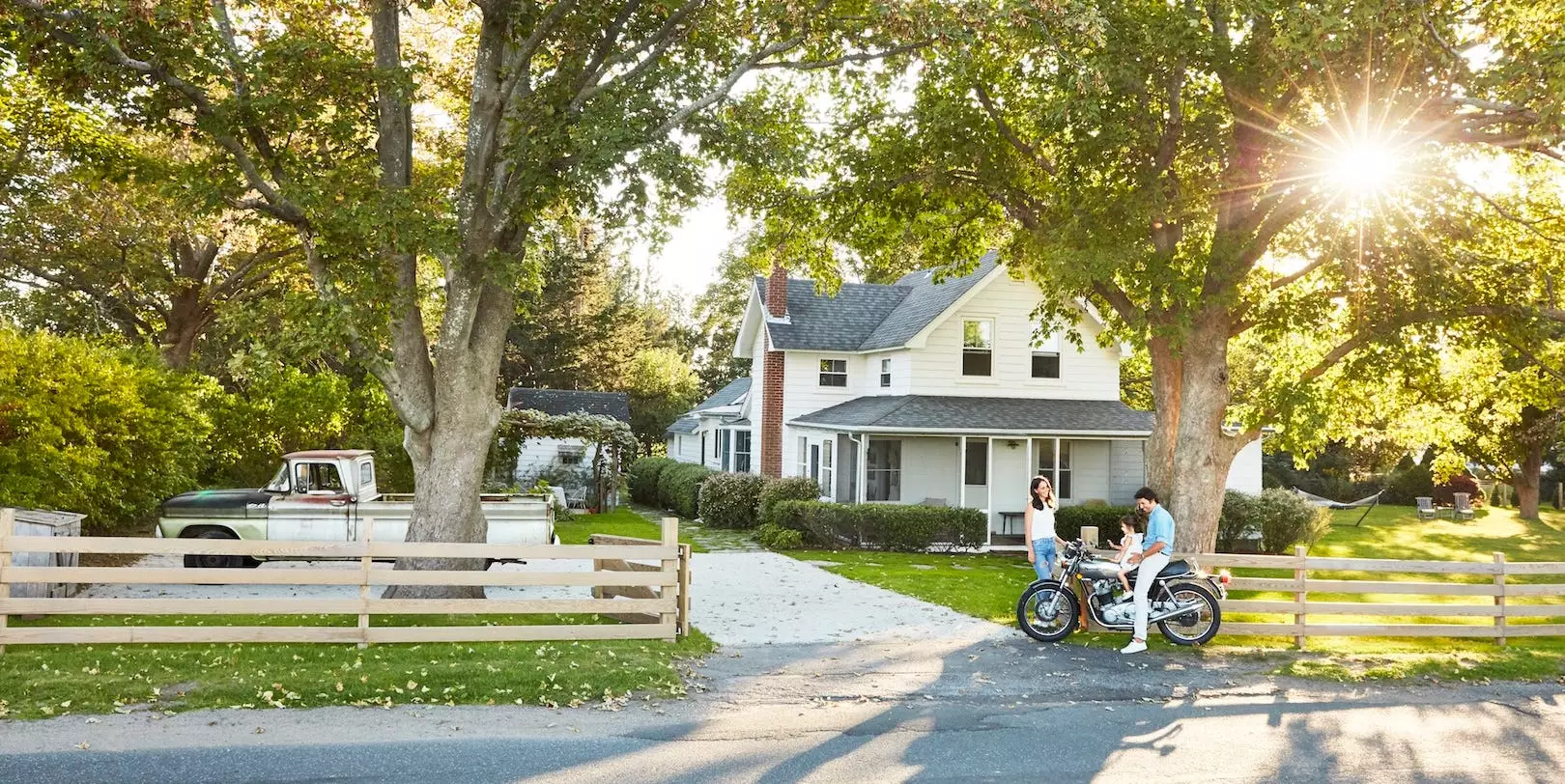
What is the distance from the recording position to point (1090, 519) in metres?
25.0

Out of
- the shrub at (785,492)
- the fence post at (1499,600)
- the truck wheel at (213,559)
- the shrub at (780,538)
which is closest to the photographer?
the fence post at (1499,600)

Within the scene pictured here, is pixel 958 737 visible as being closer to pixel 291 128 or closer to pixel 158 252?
pixel 291 128

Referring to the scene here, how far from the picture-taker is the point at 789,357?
30.1 m

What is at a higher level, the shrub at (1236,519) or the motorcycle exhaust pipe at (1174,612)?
the shrub at (1236,519)

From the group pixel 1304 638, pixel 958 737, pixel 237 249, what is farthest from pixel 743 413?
pixel 958 737

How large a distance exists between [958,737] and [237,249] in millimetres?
26475

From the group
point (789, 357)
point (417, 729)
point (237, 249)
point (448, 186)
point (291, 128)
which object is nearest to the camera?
point (417, 729)

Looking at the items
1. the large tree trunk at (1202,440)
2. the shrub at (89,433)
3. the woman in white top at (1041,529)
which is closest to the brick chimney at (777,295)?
the large tree trunk at (1202,440)

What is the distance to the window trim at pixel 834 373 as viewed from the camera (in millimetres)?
30438

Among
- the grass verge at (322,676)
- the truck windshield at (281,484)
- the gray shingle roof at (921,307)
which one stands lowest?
the grass verge at (322,676)

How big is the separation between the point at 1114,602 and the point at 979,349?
16.2m

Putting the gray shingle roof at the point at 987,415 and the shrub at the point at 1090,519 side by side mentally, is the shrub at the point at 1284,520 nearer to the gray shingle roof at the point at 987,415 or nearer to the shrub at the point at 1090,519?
the gray shingle roof at the point at 987,415

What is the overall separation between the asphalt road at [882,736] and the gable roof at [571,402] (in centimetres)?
3316

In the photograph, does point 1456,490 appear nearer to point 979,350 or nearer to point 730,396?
point 979,350
